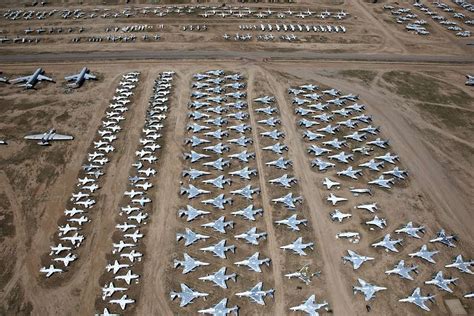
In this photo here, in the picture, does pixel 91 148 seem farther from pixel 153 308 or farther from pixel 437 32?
pixel 437 32

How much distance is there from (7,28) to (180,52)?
51244 millimetres

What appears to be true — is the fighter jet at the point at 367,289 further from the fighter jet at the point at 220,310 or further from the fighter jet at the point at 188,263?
the fighter jet at the point at 188,263

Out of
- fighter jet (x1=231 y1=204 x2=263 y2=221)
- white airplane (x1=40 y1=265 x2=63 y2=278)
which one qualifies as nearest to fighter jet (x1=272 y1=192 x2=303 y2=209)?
fighter jet (x1=231 y1=204 x2=263 y2=221)

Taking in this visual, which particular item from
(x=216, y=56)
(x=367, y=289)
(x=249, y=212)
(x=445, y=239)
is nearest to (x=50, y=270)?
(x=249, y=212)

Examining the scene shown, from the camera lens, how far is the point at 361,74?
270 ft

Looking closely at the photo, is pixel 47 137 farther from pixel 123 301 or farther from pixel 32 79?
pixel 123 301

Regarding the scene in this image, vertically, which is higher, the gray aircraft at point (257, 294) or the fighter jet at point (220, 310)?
the gray aircraft at point (257, 294)

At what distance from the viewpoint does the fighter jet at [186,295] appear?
4262cm

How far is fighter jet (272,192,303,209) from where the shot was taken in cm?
5341

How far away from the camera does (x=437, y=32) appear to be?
10050 centimetres

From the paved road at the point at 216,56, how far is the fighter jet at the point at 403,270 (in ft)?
184

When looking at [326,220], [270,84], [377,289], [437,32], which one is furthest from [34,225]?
[437,32]

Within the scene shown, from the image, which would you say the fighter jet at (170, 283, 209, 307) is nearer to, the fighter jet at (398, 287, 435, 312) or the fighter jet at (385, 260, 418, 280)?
the fighter jet at (385, 260, 418, 280)

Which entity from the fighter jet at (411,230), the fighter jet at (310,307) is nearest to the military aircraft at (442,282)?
the fighter jet at (411,230)
